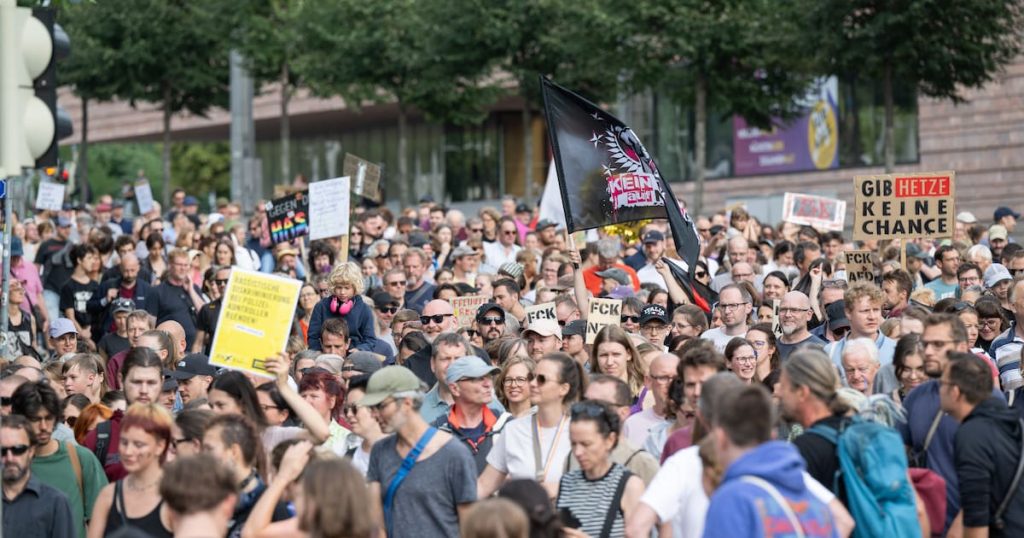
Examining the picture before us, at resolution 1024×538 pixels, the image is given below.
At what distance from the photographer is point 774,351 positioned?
11.1 m

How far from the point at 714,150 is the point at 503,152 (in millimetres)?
12500

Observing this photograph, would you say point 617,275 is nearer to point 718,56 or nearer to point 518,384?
point 518,384

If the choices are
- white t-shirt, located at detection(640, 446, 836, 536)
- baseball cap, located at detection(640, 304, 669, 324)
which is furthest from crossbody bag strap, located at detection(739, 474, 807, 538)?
baseball cap, located at detection(640, 304, 669, 324)

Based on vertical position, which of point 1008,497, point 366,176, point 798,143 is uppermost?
point 798,143

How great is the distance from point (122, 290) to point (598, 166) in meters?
5.26

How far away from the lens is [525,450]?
8.09m

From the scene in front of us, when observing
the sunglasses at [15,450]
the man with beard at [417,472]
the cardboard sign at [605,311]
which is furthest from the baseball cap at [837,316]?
the sunglasses at [15,450]

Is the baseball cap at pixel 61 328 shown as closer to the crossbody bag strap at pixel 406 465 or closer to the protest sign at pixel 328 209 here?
the protest sign at pixel 328 209

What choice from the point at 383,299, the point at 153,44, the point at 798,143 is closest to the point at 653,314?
the point at 383,299

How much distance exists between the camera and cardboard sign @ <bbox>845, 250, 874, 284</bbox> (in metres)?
15.1

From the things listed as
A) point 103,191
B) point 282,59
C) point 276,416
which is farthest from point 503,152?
point 276,416

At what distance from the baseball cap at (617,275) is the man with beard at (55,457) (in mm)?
7228

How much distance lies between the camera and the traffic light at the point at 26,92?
21.1 feet

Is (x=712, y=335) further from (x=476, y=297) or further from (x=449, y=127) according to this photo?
(x=449, y=127)
